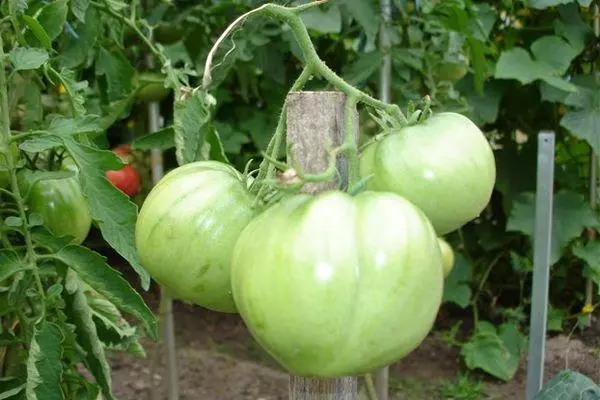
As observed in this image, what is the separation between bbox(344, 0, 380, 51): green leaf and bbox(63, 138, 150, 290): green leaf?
0.94 meters

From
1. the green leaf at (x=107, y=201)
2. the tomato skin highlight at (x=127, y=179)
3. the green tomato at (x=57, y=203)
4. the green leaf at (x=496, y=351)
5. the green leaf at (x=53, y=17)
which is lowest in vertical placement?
the green leaf at (x=496, y=351)

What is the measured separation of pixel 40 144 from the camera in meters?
1.08

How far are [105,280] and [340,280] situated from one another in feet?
1.86

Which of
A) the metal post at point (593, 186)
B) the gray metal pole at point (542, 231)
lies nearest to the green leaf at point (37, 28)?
the gray metal pole at point (542, 231)

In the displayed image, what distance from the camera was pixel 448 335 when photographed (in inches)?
108

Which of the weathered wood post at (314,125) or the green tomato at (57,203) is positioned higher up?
the weathered wood post at (314,125)

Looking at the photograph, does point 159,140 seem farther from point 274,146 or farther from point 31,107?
point 274,146

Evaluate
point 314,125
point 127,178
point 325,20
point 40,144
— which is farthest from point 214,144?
point 127,178

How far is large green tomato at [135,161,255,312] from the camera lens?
71 cm

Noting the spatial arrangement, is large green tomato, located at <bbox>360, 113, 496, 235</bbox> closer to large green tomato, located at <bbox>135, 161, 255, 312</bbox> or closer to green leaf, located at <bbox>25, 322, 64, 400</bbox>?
large green tomato, located at <bbox>135, 161, 255, 312</bbox>

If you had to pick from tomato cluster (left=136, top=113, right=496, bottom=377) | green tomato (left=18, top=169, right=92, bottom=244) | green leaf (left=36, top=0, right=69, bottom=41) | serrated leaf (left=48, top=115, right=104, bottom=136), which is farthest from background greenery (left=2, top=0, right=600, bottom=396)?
tomato cluster (left=136, top=113, right=496, bottom=377)

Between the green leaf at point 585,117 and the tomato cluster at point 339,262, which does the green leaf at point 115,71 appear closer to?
the tomato cluster at point 339,262

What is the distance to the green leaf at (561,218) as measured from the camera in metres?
2.48

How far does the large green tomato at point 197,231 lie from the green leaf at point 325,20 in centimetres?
123
